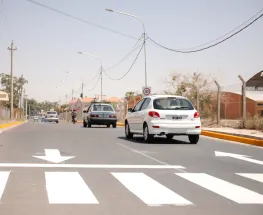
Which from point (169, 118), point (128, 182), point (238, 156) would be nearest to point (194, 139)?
point (169, 118)

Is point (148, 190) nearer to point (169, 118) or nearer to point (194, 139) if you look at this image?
point (169, 118)

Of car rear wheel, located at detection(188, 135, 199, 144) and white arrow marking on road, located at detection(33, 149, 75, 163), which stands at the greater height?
car rear wheel, located at detection(188, 135, 199, 144)

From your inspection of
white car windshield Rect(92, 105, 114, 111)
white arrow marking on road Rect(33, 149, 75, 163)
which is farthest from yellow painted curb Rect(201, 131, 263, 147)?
white car windshield Rect(92, 105, 114, 111)

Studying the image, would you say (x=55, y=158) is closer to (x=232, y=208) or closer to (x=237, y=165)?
(x=237, y=165)

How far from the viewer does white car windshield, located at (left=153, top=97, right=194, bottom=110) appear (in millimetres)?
15672

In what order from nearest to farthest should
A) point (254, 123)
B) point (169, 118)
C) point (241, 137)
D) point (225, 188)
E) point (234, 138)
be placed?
point (225, 188) → point (169, 118) → point (241, 137) → point (234, 138) → point (254, 123)

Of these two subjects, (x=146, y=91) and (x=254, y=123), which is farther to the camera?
(x=146, y=91)

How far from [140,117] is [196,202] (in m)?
10.3

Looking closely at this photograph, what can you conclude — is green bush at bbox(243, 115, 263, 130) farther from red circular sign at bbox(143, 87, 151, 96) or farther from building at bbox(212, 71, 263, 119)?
red circular sign at bbox(143, 87, 151, 96)

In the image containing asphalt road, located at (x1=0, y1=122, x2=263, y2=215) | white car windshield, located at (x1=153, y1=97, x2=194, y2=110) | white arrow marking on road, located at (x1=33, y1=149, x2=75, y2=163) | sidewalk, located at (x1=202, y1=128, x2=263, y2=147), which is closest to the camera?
asphalt road, located at (x1=0, y1=122, x2=263, y2=215)

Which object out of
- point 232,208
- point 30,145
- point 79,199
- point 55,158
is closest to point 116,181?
point 79,199

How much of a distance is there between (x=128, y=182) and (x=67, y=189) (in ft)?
4.10

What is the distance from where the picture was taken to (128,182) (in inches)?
310

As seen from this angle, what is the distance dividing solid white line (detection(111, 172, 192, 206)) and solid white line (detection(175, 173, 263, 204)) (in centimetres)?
73
